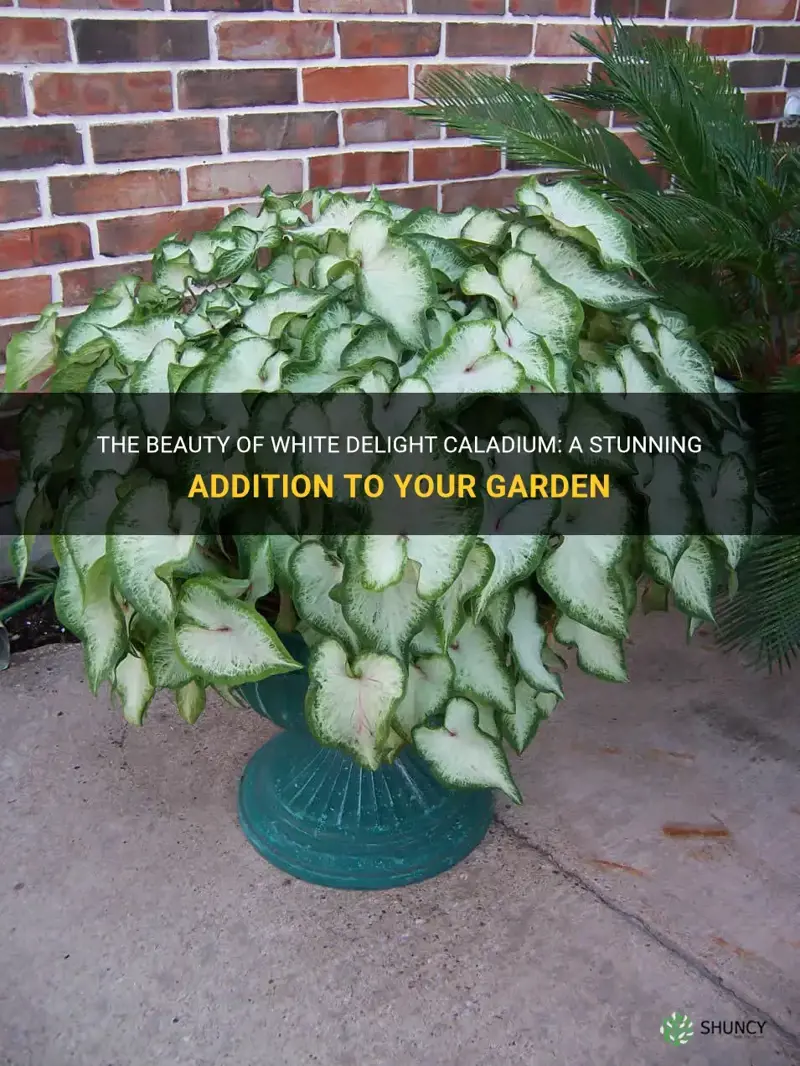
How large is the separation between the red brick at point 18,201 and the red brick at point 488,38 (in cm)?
86

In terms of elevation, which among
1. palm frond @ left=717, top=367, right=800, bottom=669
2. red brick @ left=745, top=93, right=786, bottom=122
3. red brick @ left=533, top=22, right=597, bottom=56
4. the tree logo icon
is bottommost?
the tree logo icon

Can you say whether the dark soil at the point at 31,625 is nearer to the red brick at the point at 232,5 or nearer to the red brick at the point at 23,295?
the red brick at the point at 23,295

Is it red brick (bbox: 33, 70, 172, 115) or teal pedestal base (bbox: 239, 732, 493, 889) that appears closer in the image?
teal pedestal base (bbox: 239, 732, 493, 889)

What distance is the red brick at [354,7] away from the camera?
1651 mm

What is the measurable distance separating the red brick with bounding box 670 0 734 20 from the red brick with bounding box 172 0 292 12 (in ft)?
3.16

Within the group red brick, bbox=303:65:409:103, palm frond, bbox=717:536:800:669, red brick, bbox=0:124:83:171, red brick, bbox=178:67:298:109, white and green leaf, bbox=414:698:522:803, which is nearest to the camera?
white and green leaf, bbox=414:698:522:803

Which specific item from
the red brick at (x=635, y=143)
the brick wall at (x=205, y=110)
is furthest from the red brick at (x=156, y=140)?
the red brick at (x=635, y=143)

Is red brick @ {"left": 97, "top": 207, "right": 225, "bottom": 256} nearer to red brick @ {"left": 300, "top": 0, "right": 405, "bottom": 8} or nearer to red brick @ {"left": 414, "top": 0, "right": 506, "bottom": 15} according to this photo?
red brick @ {"left": 300, "top": 0, "right": 405, "bottom": 8}

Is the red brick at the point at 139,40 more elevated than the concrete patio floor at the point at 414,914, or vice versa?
the red brick at the point at 139,40

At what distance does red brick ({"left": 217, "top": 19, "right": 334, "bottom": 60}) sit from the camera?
5.24ft

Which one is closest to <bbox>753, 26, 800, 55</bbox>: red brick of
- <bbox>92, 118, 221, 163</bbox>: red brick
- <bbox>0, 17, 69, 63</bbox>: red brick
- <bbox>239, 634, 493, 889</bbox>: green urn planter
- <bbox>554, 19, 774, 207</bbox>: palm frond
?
<bbox>554, 19, 774, 207</bbox>: palm frond

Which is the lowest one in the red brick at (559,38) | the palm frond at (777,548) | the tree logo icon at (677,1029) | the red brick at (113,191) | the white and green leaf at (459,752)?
the tree logo icon at (677,1029)

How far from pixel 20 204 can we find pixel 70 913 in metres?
1.10

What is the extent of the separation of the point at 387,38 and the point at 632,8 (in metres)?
0.64
